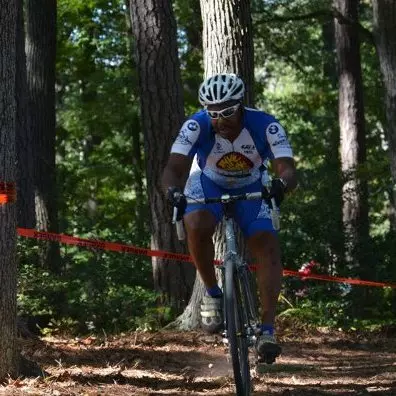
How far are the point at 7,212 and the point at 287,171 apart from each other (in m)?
1.91

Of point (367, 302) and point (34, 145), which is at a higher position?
point (34, 145)

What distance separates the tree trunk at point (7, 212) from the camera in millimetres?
6613

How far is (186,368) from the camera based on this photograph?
331 inches

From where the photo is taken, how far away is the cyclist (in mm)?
6570

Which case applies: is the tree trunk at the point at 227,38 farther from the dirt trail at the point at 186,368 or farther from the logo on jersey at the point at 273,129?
the logo on jersey at the point at 273,129

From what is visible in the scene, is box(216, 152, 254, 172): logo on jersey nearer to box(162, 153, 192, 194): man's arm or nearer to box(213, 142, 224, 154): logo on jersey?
box(213, 142, 224, 154): logo on jersey

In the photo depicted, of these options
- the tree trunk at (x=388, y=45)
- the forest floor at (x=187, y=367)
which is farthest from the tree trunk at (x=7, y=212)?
the tree trunk at (x=388, y=45)

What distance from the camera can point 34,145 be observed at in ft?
48.1

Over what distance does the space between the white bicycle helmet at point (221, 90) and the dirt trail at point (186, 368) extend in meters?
2.10

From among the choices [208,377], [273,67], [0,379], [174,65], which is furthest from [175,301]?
[273,67]

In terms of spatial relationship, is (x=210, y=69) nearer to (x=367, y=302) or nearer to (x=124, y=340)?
(x=124, y=340)

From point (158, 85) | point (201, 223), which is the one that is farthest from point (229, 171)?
point (158, 85)

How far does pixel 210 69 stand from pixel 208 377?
136 inches

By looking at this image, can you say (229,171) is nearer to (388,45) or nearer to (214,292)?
(214,292)
